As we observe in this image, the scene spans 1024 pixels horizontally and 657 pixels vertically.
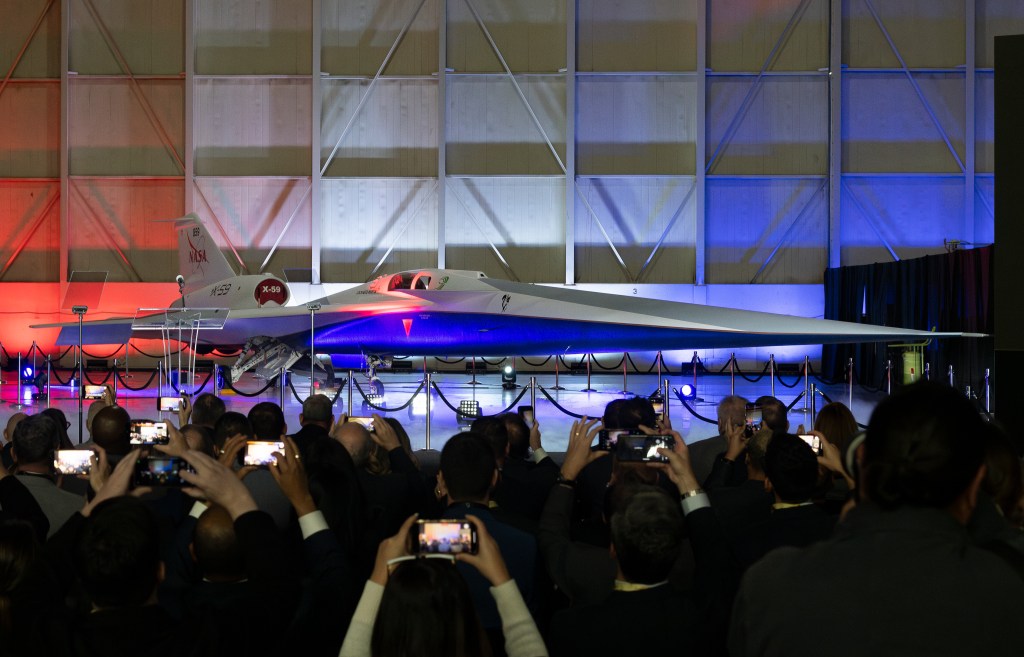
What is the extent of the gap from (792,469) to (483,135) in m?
19.7

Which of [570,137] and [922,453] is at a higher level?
[570,137]

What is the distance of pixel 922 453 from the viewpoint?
168cm

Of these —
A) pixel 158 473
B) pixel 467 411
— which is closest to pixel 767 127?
pixel 467 411

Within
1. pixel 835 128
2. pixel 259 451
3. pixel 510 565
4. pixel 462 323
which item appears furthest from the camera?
pixel 835 128

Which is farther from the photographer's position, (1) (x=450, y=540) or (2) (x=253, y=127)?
(2) (x=253, y=127)

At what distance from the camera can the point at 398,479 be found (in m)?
4.05

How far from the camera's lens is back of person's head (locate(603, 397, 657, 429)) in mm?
5199

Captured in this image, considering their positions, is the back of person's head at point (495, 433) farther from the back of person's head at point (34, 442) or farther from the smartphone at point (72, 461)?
the back of person's head at point (34, 442)

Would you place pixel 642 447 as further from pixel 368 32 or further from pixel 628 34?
pixel 368 32

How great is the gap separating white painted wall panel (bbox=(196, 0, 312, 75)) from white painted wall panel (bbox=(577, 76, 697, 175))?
23.9 feet

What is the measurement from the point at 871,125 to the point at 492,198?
953cm

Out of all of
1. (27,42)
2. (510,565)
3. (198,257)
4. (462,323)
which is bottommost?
(510,565)

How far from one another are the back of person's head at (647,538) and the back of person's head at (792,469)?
106 centimetres

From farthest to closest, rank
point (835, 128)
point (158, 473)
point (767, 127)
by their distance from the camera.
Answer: point (767, 127), point (835, 128), point (158, 473)
